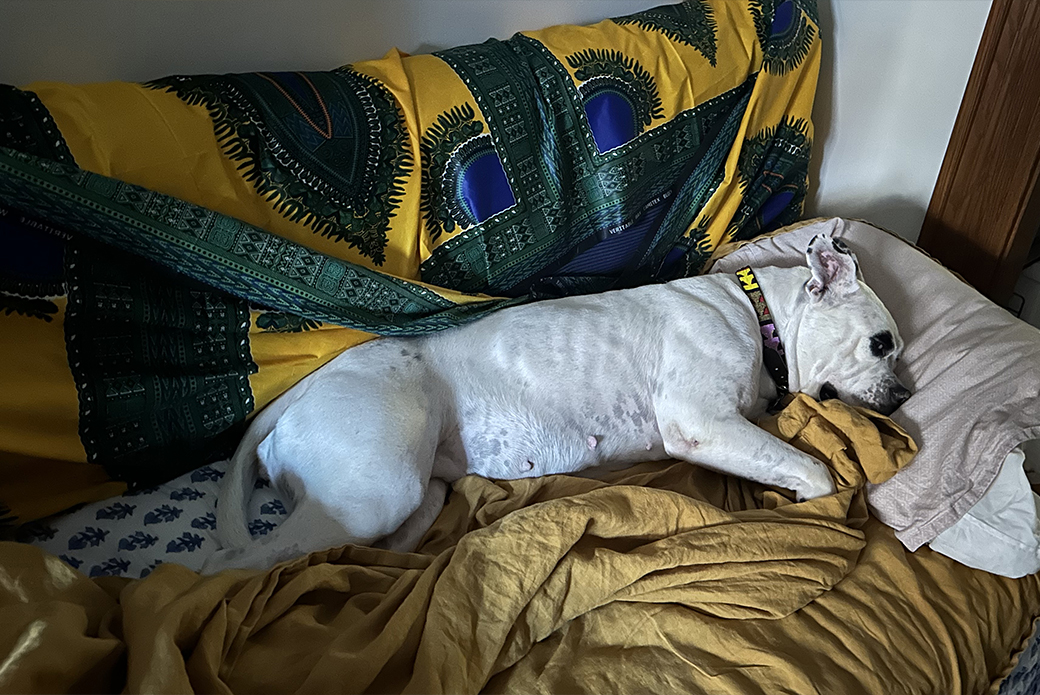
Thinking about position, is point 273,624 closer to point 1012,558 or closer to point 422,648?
point 422,648

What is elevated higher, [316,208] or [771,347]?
[316,208]

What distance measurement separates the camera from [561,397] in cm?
197

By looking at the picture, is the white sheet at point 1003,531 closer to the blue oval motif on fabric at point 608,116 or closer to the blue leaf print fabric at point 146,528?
the blue oval motif on fabric at point 608,116

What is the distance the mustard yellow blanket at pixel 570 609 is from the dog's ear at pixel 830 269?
393 millimetres

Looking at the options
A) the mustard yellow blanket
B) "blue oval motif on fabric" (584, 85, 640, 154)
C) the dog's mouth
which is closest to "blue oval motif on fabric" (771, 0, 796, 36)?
"blue oval motif on fabric" (584, 85, 640, 154)

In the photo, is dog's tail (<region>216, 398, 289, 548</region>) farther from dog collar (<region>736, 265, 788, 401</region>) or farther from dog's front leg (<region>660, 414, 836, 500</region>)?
dog collar (<region>736, 265, 788, 401</region>)

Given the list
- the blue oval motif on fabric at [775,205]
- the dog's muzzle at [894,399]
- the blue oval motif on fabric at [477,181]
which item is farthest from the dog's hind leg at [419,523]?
the blue oval motif on fabric at [775,205]

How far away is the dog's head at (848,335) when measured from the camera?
6.70 feet

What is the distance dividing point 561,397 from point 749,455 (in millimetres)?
499

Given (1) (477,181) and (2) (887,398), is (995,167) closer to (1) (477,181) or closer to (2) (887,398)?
(2) (887,398)

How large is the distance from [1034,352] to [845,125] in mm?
1358

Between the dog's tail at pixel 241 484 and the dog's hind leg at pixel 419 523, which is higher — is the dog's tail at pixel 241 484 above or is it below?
above

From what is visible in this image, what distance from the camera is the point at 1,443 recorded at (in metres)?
1.51

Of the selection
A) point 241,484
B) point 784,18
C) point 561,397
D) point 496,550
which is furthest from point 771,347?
point 241,484
